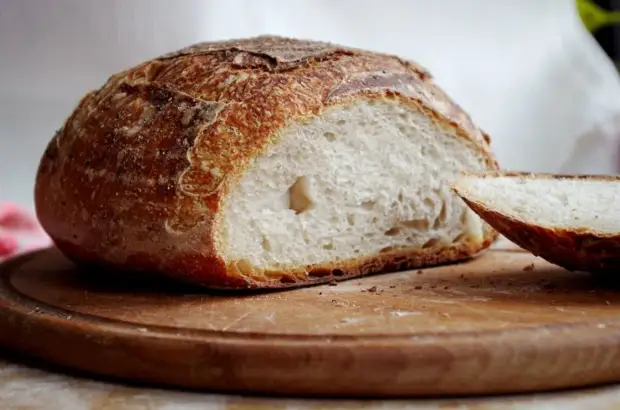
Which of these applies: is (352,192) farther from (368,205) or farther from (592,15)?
(592,15)

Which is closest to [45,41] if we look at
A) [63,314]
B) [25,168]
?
[25,168]

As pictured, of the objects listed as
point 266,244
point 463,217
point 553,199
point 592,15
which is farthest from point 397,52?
point 266,244

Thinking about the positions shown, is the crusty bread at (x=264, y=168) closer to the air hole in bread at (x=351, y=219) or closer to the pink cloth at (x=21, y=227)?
the air hole in bread at (x=351, y=219)

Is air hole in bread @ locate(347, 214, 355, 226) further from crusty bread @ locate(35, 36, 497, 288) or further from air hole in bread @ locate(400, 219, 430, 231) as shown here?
air hole in bread @ locate(400, 219, 430, 231)

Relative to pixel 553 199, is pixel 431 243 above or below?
below

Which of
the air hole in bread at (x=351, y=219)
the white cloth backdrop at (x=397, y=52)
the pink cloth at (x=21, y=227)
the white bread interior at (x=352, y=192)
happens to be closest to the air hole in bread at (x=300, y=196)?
the white bread interior at (x=352, y=192)

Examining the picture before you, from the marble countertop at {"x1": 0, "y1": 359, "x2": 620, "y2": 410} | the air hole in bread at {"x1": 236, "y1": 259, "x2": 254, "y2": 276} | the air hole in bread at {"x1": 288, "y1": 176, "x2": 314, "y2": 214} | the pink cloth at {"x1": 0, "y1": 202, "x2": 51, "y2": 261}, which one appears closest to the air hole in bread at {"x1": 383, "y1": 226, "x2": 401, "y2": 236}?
the air hole in bread at {"x1": 288, "y1": 176, "x2": 314, "y2": 214}
